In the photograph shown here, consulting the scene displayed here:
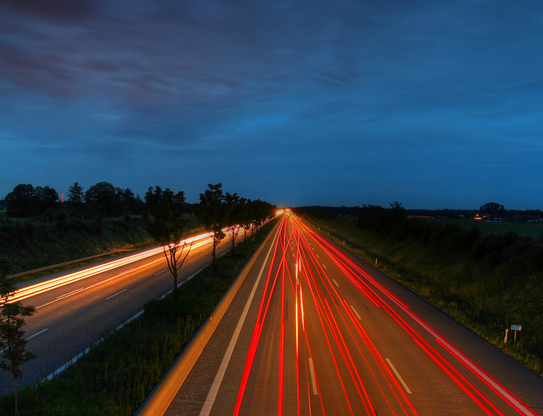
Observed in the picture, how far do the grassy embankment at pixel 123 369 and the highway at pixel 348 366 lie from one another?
0.78 m

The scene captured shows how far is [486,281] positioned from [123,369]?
1760 cm

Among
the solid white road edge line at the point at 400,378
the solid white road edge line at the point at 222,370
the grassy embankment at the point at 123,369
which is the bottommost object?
the solid white road edge line at the point at 400,378

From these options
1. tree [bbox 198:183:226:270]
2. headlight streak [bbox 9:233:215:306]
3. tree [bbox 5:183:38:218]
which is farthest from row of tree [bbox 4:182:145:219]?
tree [bbox 198:183:226:270]

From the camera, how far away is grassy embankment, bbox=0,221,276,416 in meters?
5.89

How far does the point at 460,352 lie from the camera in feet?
33.7

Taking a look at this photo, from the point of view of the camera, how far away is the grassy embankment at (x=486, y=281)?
480 inches

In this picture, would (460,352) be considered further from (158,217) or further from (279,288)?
(158,217)

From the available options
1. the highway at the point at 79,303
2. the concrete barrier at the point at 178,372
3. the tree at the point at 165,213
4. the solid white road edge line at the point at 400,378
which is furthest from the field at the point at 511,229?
the highway at the point at 79,303

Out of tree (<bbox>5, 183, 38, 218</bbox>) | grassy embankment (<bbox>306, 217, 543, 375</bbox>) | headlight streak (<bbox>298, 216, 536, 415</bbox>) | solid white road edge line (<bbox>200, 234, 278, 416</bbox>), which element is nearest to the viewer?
solid white road edge line (<bbox>200, 234, 278, 416</bbox>)

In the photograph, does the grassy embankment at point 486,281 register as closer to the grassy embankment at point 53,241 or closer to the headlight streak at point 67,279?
the headlight streak at point 67,279

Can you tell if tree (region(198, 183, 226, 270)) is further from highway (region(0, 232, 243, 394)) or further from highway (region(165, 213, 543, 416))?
highway (region(165, 213, 543, 416))

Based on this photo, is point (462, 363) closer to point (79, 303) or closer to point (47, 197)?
point (79, 303)

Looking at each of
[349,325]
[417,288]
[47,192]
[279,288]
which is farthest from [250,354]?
[47,192]

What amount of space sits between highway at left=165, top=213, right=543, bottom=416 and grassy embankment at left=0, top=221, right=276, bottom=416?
78 centimetres
